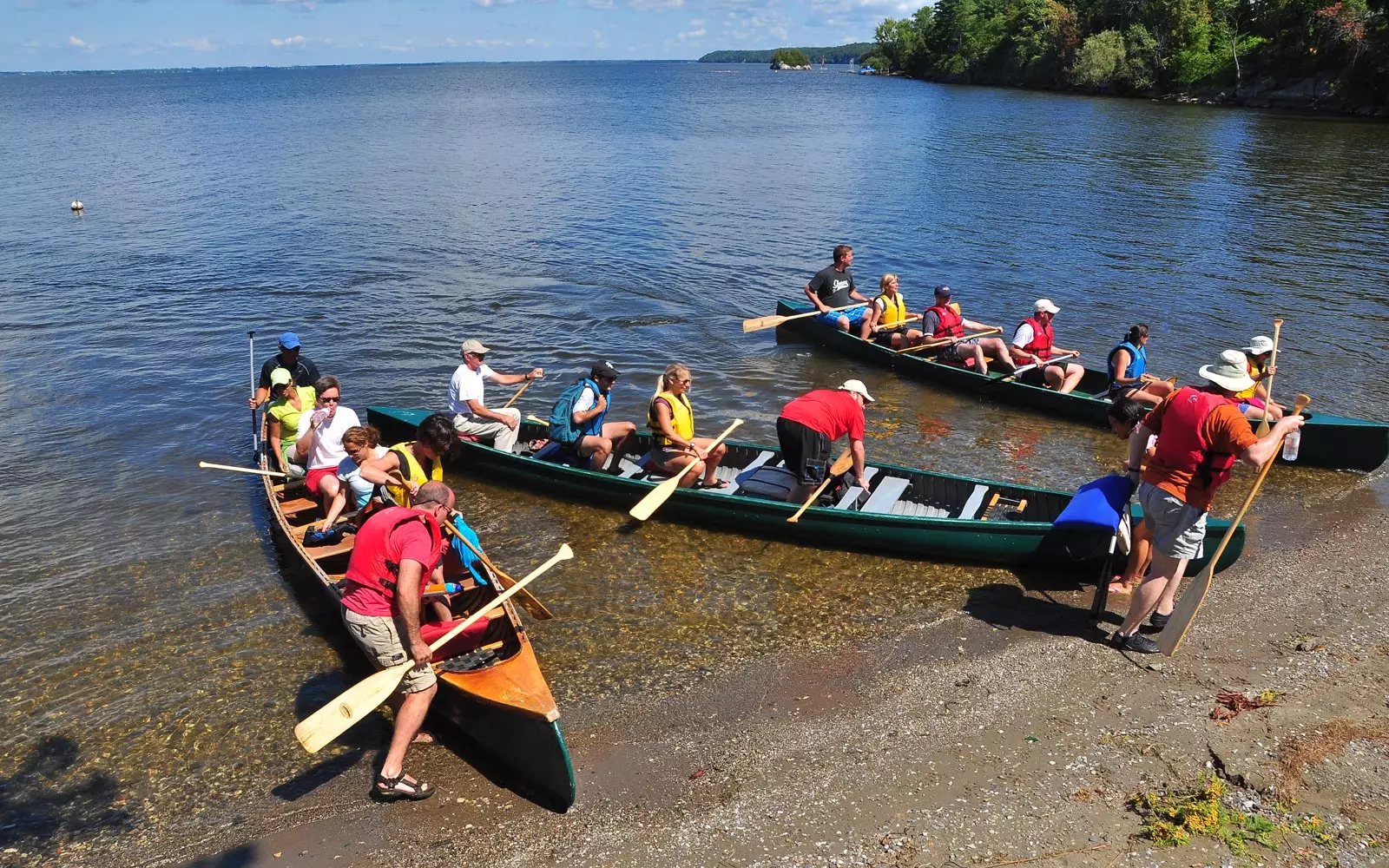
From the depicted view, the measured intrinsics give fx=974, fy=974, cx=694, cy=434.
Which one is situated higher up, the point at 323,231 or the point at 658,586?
the point at 323,231

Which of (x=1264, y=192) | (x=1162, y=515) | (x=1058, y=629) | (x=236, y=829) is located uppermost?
(x=1264, y=192)

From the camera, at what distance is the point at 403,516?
640 centimetres

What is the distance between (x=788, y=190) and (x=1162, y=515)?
1230 inches

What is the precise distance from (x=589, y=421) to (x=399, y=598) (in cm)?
542

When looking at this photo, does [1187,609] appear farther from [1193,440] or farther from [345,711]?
[345,711]

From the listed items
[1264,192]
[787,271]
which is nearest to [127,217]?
[787,271]

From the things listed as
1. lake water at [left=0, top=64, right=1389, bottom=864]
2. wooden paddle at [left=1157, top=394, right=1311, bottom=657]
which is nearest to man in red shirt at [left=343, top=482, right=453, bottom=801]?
lake water at [left=0, top=64, right=1389, bottom=864]

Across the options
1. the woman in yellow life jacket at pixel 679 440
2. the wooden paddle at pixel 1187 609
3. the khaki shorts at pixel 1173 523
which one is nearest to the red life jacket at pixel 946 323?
the woman in yellow life jacket at pixel 679 440

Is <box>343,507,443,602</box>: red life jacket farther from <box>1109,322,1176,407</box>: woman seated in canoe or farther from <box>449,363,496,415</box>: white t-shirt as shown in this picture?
<box>1109,322,1176,407</box>: woman seated in canoe

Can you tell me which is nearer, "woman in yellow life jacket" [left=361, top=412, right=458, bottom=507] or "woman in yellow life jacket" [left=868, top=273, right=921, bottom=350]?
"woman in yellow life jacket" [left=361, top=412, right=458, bottom=507]

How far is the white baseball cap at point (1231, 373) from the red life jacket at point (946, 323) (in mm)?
7362

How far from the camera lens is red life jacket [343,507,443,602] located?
641 centimetres

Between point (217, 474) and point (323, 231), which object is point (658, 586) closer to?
point (217, 474)

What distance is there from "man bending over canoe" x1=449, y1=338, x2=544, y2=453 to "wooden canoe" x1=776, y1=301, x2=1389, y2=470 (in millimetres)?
6496
